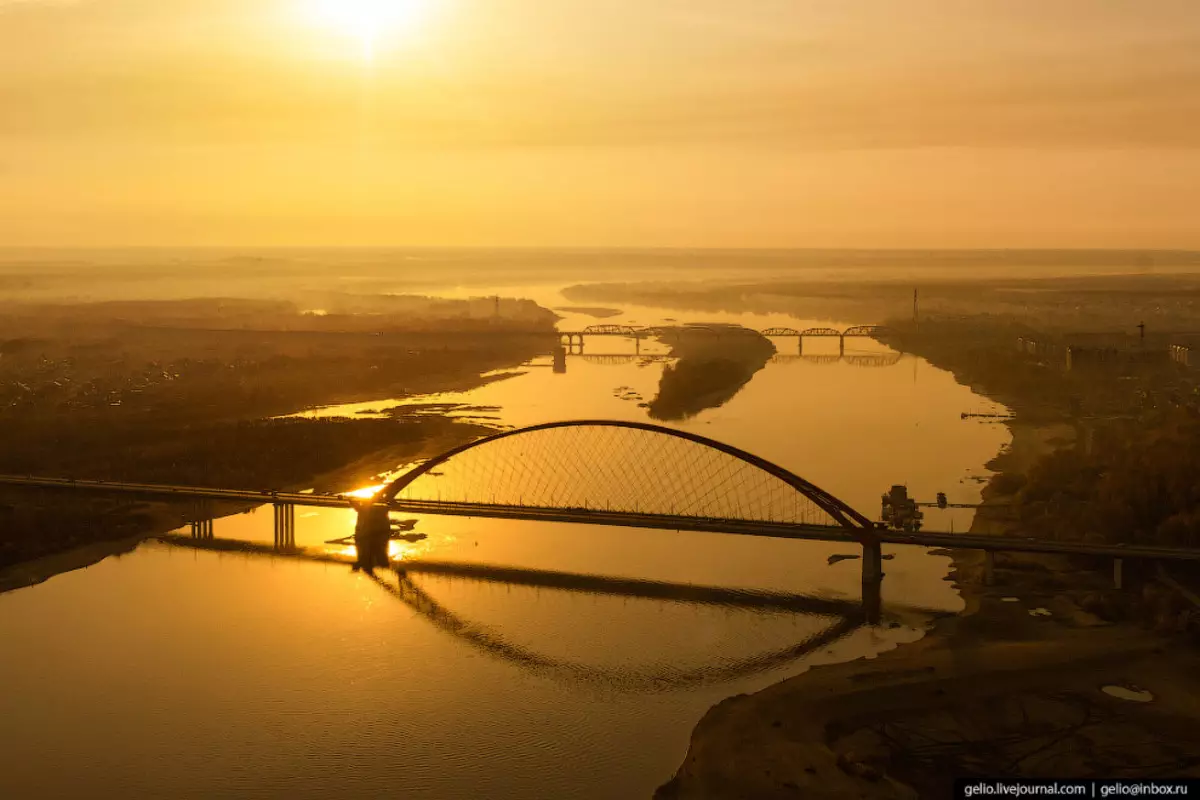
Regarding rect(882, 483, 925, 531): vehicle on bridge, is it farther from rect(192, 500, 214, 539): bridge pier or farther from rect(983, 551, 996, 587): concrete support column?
rect(192, 500, 214, 539): bridge pier

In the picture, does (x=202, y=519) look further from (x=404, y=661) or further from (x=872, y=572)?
(x=872, y=572)

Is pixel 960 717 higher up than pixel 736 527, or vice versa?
pixel 736 527

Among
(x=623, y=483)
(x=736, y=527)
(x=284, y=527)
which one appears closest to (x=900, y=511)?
(x=736, y=527)

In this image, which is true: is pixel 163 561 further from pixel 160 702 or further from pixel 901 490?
pixel 901 490

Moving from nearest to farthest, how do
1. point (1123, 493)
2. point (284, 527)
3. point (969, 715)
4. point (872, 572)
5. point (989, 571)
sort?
point (969, 715), point (872, 572), point (989, 571), point (1123, 493), point (284, 527)

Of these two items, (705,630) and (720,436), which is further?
(720,436)

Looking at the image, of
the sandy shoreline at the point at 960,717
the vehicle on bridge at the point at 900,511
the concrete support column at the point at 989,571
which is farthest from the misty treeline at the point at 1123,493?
the sandy shoreline at the point at 960,717

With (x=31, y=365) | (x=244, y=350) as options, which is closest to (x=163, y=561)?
(x=31, y=365)
